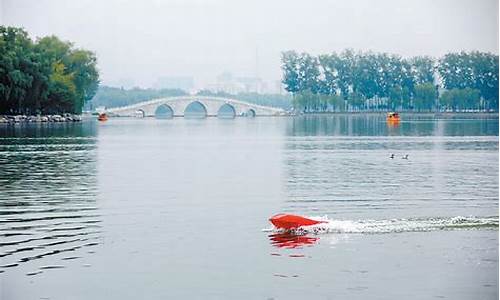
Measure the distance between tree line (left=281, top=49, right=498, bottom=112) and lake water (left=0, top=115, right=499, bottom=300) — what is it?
86251 millimetres

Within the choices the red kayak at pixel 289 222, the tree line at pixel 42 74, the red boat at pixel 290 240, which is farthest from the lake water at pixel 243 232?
the tree line at pixel 42 74

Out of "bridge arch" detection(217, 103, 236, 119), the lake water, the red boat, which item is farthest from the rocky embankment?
the red boat

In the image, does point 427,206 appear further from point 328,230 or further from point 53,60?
point 53,60

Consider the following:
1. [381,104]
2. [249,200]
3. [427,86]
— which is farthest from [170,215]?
[381,104]

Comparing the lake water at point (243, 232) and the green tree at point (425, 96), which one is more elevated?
the green tree at point (425, 96)

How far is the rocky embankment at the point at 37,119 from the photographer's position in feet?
231

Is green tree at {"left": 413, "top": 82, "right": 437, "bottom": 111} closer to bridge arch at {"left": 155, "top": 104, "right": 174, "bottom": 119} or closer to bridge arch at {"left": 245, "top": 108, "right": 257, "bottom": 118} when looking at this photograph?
bridge arch at {"left": 245, "top": 108, "right": 257, "bottom": 118}

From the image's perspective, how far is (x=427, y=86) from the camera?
112 metres

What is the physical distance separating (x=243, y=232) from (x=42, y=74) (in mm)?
56257

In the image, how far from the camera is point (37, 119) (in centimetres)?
7600

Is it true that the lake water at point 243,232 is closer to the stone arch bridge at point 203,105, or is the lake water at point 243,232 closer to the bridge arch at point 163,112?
the stone arch bridge at point 203,105

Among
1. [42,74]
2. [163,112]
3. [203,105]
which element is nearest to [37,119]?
[42,74]

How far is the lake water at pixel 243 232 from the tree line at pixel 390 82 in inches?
3396

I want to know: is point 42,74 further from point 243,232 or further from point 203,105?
point 203,105
